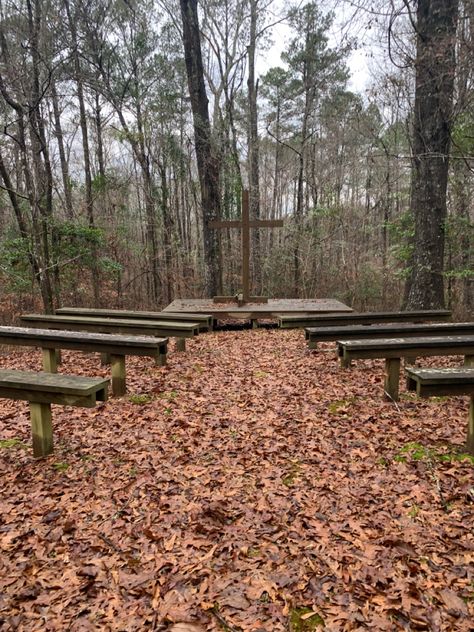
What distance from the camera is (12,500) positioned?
103 inches

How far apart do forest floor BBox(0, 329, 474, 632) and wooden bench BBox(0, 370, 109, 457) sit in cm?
21

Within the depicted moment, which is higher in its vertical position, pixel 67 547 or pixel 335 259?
pixel 335 259

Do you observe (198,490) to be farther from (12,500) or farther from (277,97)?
(277,97)

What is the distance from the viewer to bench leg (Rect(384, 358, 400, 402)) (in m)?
3.97

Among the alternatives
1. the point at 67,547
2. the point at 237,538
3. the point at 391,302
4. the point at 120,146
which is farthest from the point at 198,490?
the point at 120,146

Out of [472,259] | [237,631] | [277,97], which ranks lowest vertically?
[237,631]

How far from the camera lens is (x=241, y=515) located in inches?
93.7

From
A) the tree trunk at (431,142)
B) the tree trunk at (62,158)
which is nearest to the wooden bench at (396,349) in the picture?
the tree trunk at (431,142)

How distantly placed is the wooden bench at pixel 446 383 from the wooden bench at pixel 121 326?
299 cm

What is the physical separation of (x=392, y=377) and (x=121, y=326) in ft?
11.5

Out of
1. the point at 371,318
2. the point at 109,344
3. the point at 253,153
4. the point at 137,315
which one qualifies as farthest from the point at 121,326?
the point at 253,153

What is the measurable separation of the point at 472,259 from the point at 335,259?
4.20 meters

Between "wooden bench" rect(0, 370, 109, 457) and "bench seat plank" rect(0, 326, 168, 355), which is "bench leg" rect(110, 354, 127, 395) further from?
"wooden bench" rect(0, 370, 109, 457)

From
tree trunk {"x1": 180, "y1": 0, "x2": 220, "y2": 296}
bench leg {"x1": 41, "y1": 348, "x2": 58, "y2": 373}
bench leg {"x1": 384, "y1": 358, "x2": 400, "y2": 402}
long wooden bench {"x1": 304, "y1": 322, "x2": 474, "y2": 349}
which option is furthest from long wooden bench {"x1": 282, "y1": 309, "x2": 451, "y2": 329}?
tree trunk {"x1": 180, "y1": 0, "x2": 220, "y2": 296}
